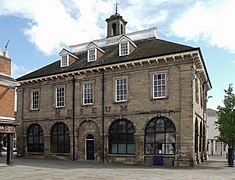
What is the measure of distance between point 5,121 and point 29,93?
37.6ft

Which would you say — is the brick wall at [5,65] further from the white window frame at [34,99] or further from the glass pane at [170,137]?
the glass pane at [170,137]

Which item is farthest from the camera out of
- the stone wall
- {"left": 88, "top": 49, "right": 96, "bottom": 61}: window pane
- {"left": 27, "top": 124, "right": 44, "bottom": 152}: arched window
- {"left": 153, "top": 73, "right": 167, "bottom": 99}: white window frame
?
{"left": 27, "top": 124, "right": 44, "bottom": 152}: arched window

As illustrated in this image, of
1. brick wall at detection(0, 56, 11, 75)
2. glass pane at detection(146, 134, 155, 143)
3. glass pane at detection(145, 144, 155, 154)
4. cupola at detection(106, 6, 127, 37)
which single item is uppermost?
cupola at detection(106, 6, 127, 37)

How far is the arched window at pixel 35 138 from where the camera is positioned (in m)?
32.7

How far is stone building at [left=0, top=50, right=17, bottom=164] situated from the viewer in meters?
22.6

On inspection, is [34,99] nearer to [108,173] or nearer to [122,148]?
[122,148]

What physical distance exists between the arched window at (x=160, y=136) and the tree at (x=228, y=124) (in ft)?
15.4

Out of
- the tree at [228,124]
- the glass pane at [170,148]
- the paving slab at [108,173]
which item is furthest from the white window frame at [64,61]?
the tree at [228,124]

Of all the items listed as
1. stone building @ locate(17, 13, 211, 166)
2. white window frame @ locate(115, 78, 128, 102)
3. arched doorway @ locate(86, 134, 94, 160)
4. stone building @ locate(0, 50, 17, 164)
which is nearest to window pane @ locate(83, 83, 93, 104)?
stone building @ locate(17, 13, 211, 166)

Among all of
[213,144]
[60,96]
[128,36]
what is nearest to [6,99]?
[60,96]

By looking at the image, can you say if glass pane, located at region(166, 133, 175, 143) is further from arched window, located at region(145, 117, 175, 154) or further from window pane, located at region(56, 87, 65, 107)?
window pane, located at region(56, 87, 65, 107)

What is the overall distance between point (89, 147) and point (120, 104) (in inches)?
198

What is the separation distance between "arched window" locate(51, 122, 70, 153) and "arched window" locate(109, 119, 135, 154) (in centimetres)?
499

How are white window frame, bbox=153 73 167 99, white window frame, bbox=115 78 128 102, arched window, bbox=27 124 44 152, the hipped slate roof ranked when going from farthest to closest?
1. arched window, bbox=27 124 44 152
2. white window frame, bbox=115 78 128 102
3. the hipped slate roof
4. white window frame, bbox=153 73 167 99
